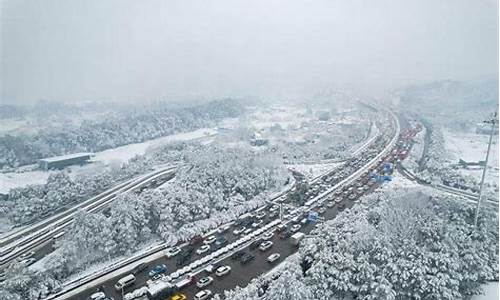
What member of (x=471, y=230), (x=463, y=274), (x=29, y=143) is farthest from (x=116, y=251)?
(x=29, y=143)

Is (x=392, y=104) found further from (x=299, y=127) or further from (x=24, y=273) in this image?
(x=24, y=273)

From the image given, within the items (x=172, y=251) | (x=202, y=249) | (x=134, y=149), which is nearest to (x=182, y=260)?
(x=172, y=251)

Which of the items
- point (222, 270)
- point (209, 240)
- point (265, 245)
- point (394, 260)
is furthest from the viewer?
point (209, 240)

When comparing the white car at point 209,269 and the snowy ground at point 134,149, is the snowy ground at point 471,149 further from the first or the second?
the snowy ground at point 134,149

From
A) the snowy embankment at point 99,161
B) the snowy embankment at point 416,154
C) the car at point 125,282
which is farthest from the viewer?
the snowy embankment at point 416,154

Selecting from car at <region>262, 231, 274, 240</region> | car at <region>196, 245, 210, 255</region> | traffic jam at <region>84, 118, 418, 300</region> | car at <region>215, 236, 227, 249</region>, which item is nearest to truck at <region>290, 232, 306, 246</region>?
traffic jam at <region>84, 118, 418, 300</region>

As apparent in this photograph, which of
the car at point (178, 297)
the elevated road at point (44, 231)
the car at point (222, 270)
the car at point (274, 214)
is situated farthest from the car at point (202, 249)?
the elevated road at point (44, 231)

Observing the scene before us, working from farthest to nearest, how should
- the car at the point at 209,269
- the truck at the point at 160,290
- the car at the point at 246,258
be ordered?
1. the car at the point at 246,258
2. the car at the point at 209,269
3. the truck at the point at 160,290

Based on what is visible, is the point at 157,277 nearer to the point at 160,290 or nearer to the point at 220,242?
the point at 160,290
